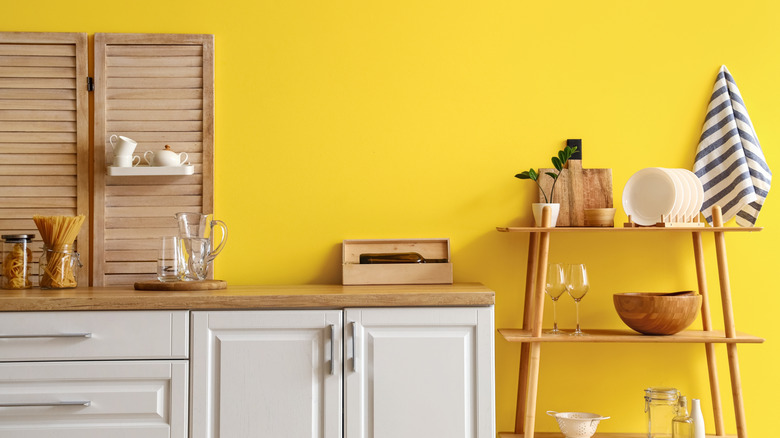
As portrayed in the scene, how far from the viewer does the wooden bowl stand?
2.30 m

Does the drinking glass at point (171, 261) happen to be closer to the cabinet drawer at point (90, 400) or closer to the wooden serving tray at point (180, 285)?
the wooden serving tray at point (180, 285)

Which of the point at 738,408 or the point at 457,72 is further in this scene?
the point at 457,72

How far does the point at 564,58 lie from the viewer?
8.74 ft

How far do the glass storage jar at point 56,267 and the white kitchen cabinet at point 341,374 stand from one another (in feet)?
2.06

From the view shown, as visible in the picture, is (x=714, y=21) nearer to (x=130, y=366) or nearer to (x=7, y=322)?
(x=130, y=366)

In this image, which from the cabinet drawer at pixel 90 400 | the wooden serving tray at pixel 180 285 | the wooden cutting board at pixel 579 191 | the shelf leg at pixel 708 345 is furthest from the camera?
the wooden cutting board at pixel 579 191

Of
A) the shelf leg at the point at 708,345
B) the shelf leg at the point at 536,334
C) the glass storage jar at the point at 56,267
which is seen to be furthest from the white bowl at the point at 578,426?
the glass storage jar at the point at 56,267

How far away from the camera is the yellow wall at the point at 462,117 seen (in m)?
2.63

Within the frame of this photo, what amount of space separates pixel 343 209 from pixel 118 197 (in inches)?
33.7

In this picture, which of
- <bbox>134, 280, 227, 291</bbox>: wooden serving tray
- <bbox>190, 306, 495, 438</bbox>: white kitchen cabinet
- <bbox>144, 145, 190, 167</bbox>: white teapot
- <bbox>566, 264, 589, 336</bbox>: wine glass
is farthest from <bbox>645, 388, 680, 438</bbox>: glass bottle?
<bbox>144, 145, 190, 167</bbox>: white teapot

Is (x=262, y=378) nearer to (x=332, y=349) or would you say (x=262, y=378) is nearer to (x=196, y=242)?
(x=332, y=349)

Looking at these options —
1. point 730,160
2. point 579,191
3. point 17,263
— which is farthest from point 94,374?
point 730,160

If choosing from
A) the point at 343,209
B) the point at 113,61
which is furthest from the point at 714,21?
the point at 113,61

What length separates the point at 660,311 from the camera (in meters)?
2.31
